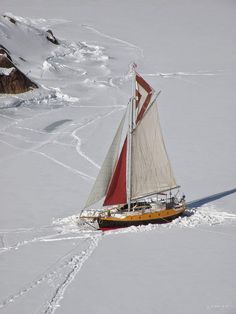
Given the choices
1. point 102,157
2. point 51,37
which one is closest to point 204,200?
point 102,157

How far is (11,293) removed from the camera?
18.7 metres

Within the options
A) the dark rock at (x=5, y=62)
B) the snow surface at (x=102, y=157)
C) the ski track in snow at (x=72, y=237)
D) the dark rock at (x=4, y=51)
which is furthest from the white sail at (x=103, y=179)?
the dark rock at (x=4, y=51)

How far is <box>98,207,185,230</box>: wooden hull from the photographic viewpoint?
24.0 metres

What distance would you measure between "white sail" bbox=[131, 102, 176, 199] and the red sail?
56cm

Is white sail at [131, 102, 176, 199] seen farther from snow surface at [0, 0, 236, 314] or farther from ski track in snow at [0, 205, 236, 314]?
snow surface at [0, 0, 236, 314]

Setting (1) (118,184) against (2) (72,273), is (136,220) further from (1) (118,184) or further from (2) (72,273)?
(2) (72,273)

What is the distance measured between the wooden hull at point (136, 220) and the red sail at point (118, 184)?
0.73 m

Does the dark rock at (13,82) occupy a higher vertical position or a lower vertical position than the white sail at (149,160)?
higher

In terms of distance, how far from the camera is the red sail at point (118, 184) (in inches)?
934

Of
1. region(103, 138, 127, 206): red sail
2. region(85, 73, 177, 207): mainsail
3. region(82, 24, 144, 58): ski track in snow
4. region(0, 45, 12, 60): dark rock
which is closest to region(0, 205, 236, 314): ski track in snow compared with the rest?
region(103, 138, 127, 206): red sail

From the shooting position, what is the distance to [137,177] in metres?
24.7

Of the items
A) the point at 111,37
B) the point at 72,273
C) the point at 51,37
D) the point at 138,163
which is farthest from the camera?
the point at 111,37

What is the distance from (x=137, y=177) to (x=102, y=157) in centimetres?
927

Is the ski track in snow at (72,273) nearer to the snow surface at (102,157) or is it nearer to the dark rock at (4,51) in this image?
the snow surface at (102,157)
